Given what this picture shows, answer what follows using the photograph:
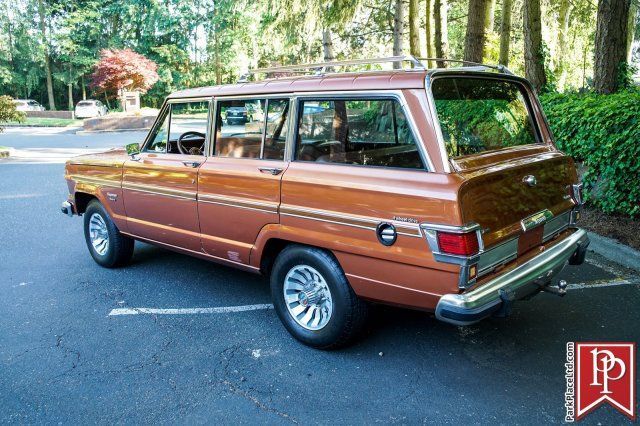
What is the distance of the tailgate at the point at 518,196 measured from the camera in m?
3.08

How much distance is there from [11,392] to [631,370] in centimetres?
416

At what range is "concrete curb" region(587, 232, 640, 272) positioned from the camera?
210 inches

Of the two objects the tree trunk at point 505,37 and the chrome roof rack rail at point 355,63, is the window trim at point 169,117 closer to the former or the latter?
the chrome roof rack rail at point 355,63

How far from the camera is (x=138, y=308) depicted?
4.63 meters

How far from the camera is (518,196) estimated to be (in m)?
3.43

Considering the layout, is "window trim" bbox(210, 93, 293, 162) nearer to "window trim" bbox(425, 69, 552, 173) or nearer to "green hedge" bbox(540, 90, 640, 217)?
"window trim" bbox(425, 69, 552, 173)

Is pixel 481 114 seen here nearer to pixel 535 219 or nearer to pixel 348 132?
pixel 535 219

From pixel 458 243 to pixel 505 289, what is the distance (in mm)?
501

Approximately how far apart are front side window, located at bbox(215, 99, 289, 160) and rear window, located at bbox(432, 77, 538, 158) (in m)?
1.26

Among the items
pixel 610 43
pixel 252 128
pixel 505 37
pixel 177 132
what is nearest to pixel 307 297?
pixel 252 128

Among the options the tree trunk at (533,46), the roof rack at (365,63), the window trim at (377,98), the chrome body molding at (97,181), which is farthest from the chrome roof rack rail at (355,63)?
the tree trunk at (533,46)

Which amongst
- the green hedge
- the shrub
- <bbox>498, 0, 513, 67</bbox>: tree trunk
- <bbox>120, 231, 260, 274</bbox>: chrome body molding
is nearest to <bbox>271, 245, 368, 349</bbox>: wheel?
<bbox>120, 231, 260, 274</bbox>: chrome body molding

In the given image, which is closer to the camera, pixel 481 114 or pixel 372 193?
pixel 372 193

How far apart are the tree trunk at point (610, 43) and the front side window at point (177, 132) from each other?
668cm
